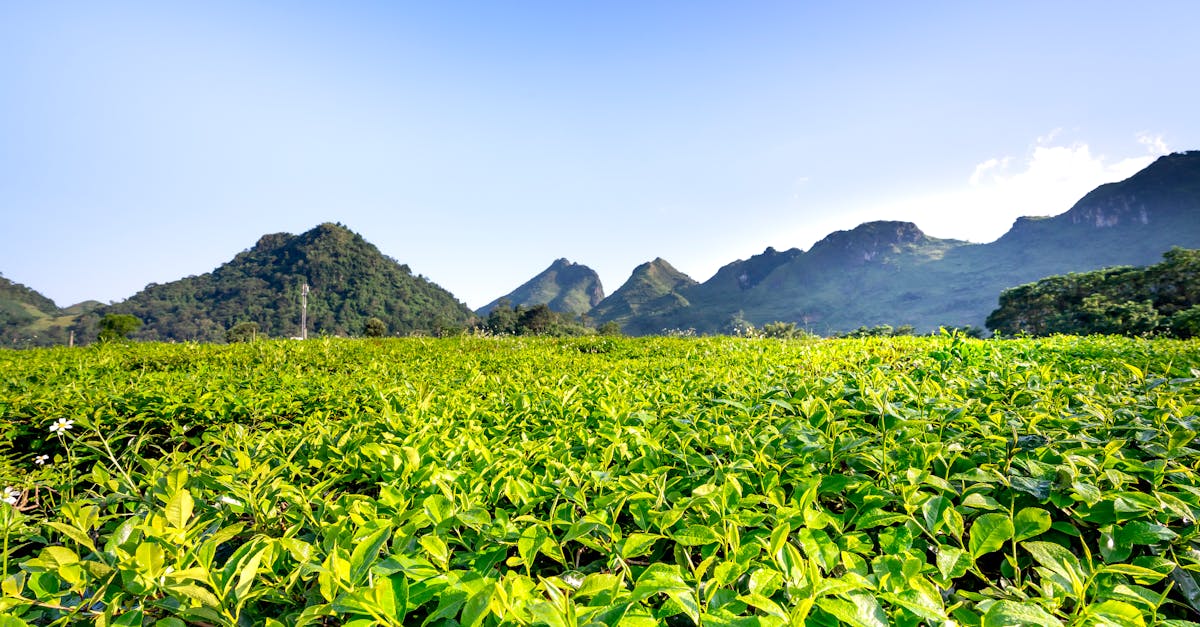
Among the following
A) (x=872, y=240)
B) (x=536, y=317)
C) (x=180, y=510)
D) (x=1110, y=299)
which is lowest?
(x=1110, y=299)

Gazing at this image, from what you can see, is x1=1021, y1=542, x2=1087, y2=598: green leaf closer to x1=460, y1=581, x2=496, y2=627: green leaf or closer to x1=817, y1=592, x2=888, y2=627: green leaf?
x1=817, y1=592, x2=888, y2=627: green leaf

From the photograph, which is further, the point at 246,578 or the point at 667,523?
the point at 667,523

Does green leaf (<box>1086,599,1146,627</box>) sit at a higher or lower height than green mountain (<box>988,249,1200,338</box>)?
higher

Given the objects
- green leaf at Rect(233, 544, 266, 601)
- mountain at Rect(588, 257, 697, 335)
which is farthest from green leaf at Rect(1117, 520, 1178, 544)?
mountain at Rect(588, 257, 697, 335)

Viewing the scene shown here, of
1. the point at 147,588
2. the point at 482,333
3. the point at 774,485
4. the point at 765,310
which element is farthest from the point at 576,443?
the point at 765,310

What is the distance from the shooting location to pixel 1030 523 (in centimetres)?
103

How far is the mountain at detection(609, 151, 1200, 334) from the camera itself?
126 meters

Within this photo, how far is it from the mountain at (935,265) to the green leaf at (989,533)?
119 m

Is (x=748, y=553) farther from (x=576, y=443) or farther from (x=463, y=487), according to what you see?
(x=576, y=443)

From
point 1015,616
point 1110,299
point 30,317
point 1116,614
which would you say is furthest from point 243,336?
point 30,317

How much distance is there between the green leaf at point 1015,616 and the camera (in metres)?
0.79

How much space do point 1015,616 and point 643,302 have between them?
172518mm

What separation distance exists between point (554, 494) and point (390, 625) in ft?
1.80

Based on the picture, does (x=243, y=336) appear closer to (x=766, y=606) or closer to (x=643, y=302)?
(x=766, y=606)
